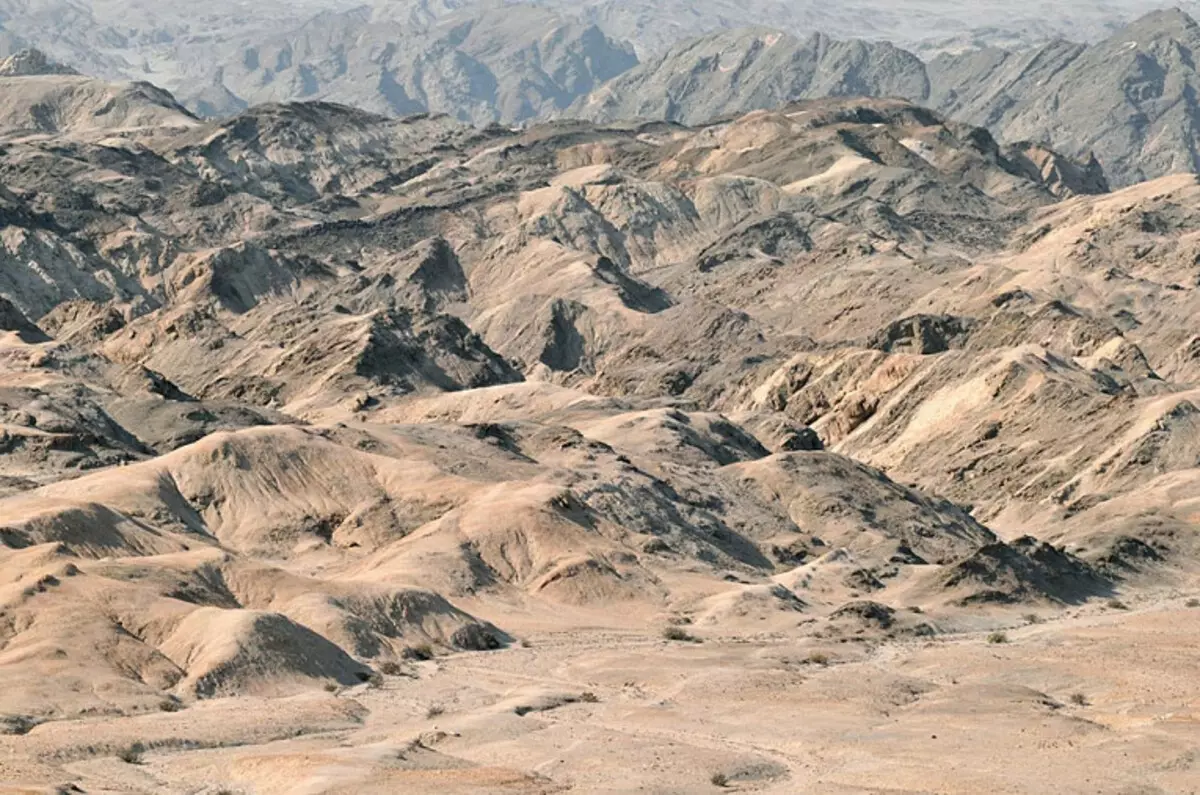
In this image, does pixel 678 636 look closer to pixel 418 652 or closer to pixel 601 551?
pixel 418 652

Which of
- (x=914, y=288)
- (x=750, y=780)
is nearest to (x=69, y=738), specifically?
(x=750, y=780)

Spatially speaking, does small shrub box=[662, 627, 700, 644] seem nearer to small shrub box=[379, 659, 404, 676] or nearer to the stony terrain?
the stony terrain

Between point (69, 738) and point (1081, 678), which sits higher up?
point (69, 738)

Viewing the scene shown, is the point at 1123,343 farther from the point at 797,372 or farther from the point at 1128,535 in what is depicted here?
the point at 1128,535

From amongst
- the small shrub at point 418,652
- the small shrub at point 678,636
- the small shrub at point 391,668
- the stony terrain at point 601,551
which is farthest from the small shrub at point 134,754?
the small shrub at point 678,636

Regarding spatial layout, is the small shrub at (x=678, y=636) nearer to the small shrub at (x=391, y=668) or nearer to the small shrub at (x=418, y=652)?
the small shrub at (x=418, y=652)

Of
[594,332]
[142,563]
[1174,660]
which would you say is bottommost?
[594,332]

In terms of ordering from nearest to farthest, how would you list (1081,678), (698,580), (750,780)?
1. (750,780)
2. (1081,678)
3. (698,580)
